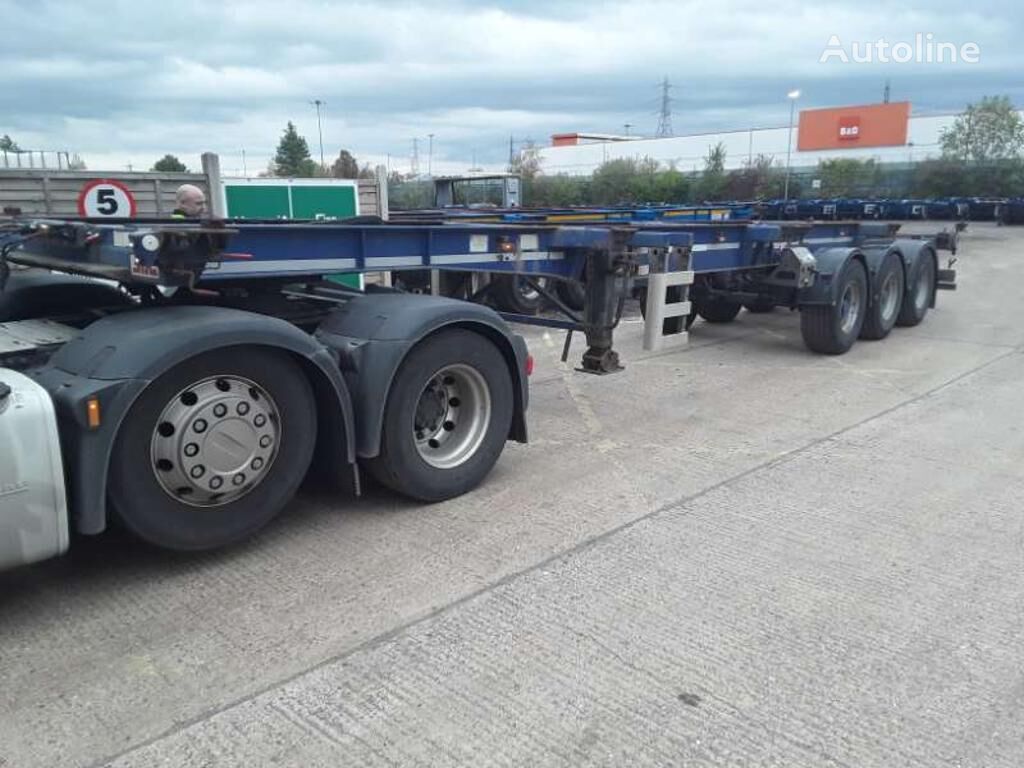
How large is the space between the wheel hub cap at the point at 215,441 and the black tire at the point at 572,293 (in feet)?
9.90

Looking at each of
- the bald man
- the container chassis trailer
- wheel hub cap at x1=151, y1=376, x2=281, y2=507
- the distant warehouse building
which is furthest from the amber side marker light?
the distant warehouse building

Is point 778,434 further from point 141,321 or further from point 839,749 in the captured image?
point 141,321

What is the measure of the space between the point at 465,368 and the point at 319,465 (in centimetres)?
94

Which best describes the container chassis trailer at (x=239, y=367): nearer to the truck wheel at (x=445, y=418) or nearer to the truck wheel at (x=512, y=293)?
the truck wheel at (x=445, y=418)

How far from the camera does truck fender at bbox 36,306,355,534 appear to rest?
322 centimetres

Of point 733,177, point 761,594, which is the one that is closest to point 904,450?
point 761,594

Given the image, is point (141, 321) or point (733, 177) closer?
point (141, 321)

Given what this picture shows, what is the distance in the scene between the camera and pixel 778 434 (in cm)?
605

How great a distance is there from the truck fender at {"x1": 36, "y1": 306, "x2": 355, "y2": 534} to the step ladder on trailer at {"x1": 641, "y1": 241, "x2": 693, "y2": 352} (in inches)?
139

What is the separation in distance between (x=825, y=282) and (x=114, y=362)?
23.8 feet

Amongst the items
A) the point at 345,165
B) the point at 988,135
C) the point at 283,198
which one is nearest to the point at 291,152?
the point at 345,165

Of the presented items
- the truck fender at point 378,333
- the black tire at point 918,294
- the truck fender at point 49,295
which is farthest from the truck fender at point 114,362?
the black tire at point 918,294

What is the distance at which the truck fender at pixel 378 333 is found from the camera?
4.13 metres

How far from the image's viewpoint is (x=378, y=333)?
13.8 ft
